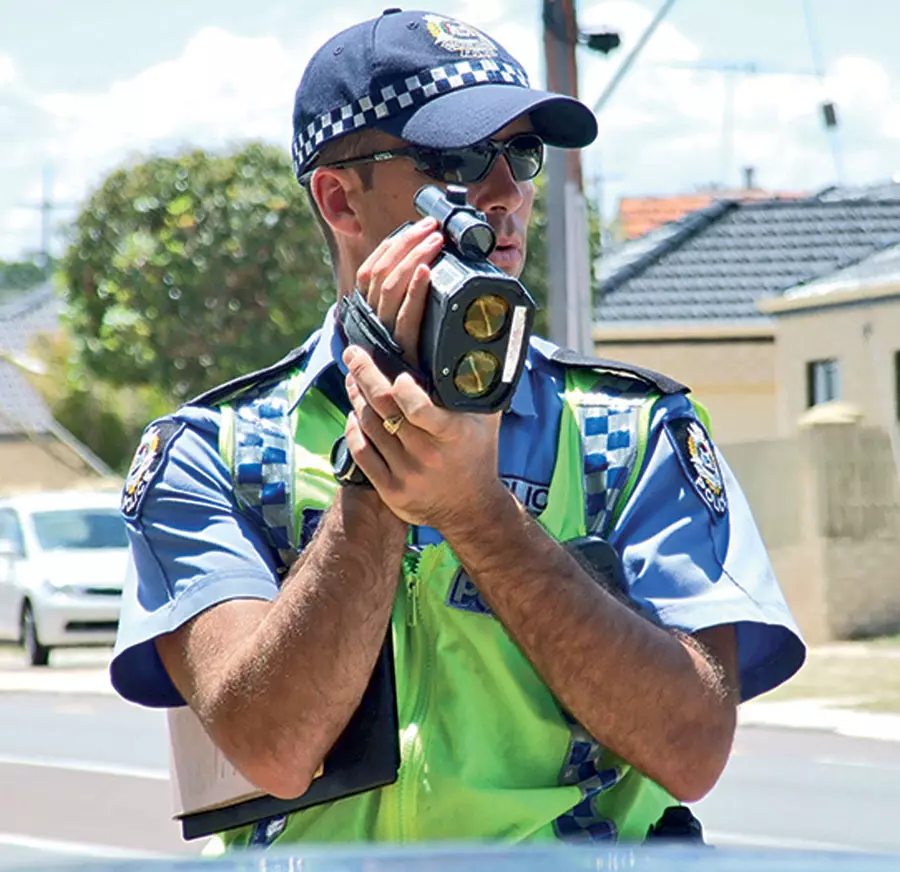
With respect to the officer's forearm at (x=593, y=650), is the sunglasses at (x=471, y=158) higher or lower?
higher

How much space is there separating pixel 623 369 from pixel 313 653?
0.52 metres

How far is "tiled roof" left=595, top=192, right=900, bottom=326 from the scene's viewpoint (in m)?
35.2

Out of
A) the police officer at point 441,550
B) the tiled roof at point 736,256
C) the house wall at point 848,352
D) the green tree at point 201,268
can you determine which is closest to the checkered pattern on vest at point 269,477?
the police officer at point 441,550

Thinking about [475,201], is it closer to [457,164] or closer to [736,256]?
[457,164]

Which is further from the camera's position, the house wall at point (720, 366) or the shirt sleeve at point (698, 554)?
the house wall at point (720, 366)

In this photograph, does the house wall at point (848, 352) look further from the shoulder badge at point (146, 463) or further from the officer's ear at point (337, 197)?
the shoulder badge at point (146, 463)

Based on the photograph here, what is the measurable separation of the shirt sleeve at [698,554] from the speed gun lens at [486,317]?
422 mm

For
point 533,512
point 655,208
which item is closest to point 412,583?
point 533,512

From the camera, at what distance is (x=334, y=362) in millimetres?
2549

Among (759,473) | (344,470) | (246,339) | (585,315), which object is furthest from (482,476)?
(246,339)

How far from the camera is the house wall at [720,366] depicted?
112ft

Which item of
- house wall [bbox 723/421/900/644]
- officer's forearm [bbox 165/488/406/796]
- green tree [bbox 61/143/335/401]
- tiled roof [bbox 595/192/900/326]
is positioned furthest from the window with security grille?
officer's forearm [bbox 165/488/406/796]

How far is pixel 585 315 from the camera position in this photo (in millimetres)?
16953

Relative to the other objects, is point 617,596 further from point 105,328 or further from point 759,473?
point 105,328
